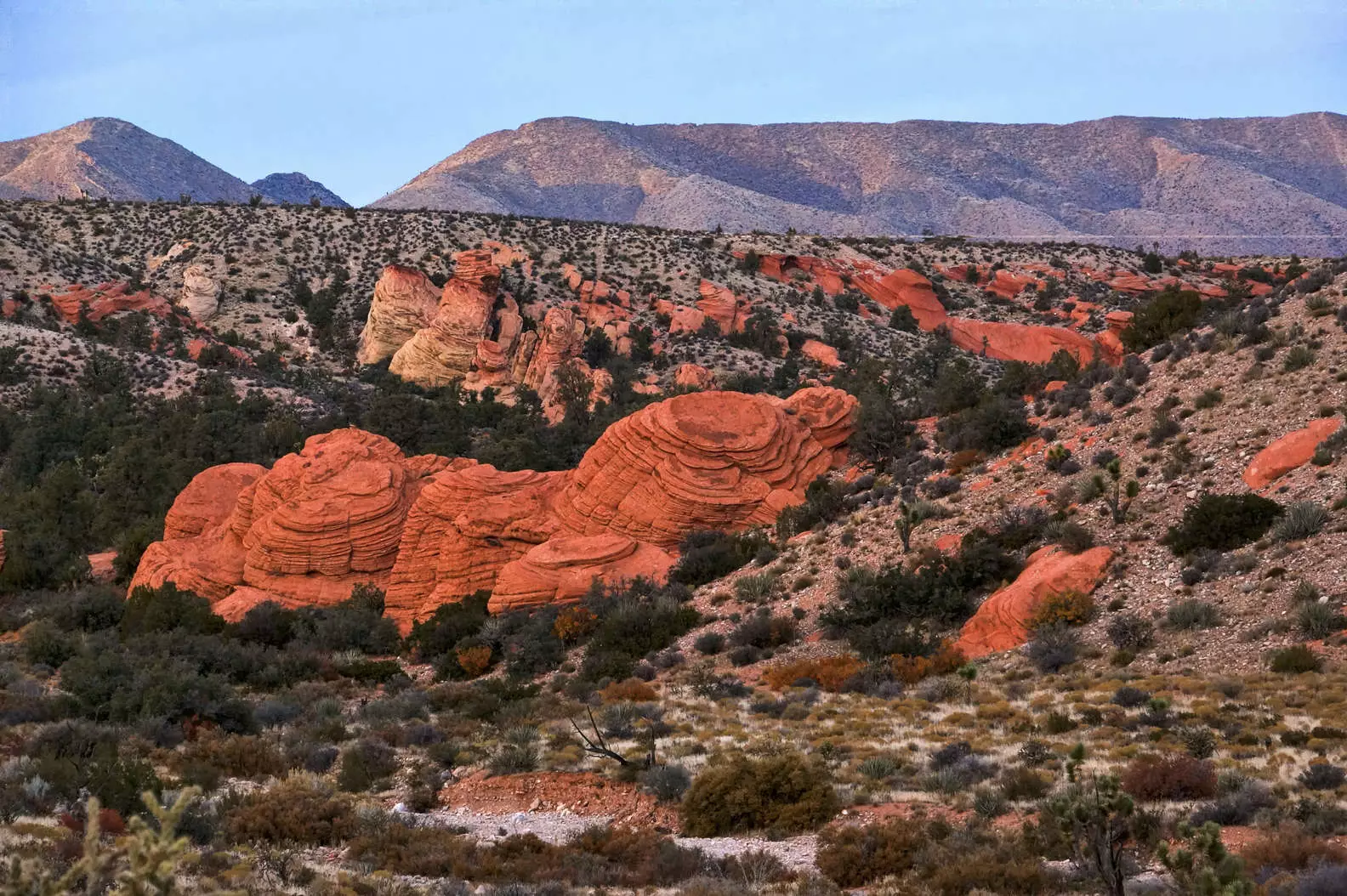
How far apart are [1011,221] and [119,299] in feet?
410

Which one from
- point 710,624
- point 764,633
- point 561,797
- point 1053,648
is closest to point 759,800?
point 561,797

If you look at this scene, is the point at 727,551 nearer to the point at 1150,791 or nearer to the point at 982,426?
the point at 982,426

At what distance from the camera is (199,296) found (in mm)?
69938

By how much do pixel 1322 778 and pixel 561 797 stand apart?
7.80 m

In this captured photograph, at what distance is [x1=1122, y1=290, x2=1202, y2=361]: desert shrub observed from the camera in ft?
102

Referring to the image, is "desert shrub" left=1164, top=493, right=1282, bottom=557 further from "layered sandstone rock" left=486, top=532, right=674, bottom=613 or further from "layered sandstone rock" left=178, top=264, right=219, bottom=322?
"layered sandstone rock" left=178, top=264, right=219, bottom=322

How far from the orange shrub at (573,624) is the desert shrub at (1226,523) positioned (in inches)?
468

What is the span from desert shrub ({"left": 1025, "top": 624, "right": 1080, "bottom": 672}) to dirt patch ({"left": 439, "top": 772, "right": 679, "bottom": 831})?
8023 mm

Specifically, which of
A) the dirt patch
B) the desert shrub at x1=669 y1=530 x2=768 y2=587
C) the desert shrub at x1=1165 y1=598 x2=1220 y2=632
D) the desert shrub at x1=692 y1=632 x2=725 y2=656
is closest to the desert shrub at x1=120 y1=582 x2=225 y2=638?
the desert shrub at x1=669 y1=530 x2=768 y2=587

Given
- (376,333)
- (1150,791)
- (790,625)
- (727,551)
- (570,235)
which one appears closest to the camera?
(1150,791)

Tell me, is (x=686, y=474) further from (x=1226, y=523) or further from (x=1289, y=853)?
(x=1289, y=853)

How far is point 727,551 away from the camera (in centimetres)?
2719

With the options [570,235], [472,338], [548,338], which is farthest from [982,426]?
[570,235]

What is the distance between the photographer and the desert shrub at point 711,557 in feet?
87.6
